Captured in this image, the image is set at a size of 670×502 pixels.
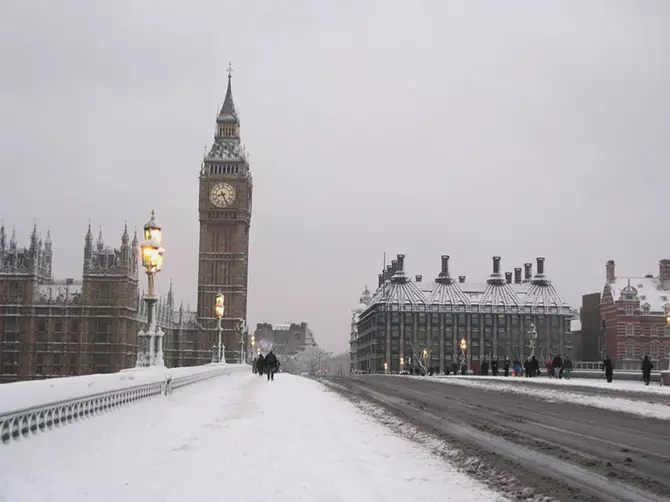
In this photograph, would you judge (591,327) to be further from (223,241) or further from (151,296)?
(151,296)

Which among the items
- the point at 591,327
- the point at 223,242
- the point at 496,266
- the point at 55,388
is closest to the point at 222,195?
the point at 223,242

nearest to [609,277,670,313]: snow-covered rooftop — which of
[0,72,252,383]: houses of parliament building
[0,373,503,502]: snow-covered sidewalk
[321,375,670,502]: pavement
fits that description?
[0,72,252,383]: houses of parliament building

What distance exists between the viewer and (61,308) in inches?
4409

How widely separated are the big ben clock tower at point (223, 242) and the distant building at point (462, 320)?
29061mm

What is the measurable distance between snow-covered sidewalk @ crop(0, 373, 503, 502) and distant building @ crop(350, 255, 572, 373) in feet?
430

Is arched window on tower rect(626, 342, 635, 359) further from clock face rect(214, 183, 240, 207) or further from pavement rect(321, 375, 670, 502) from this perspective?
pavement rect(321, 375, 670, 502)

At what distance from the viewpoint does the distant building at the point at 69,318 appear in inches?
4343

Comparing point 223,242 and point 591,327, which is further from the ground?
point 223,242

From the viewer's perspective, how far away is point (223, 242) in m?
140

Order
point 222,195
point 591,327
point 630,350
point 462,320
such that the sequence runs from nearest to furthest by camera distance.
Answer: point 630,350 < point 591,327 < point 222,195 < point 462,320

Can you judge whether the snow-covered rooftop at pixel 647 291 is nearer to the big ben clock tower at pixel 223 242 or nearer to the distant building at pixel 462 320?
the distant building at pixel 462 320

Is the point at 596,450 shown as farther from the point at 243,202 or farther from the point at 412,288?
the point at 412,288

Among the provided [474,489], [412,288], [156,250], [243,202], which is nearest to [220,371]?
[156,250]

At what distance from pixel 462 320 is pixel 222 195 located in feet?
168
